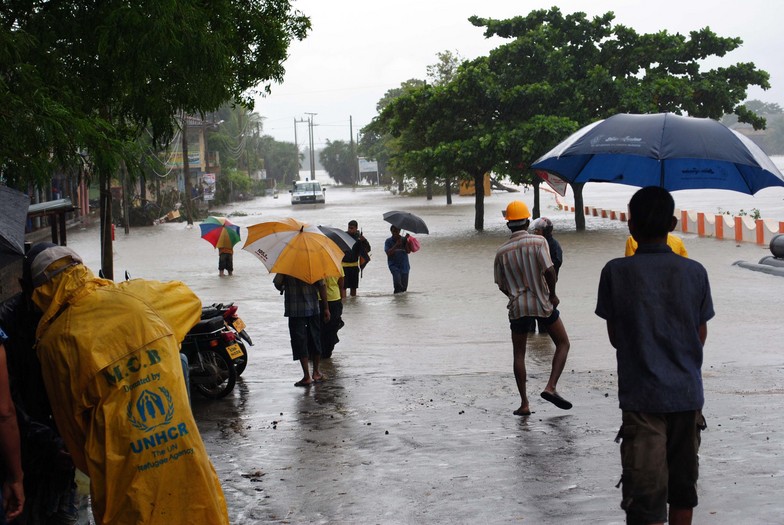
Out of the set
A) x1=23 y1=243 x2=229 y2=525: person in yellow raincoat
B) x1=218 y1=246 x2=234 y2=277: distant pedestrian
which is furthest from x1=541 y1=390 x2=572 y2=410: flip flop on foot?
x1=218 y1=246 x2=234 y2=277: distant pedestrian

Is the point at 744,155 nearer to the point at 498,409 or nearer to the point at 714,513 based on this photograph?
the point at 714,513

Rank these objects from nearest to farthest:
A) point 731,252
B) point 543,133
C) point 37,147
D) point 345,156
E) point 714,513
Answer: point 714,513 < point 37,147 < point 731,252 < point 543,133 < point 345,156

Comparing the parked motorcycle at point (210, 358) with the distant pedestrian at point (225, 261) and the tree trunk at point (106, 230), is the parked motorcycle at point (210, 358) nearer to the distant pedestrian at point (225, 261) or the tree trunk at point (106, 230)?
the tree trunk at point (106, 230)

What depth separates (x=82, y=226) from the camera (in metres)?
45.4

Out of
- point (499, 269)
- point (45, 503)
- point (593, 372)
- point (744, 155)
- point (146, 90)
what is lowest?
point (593, 372)

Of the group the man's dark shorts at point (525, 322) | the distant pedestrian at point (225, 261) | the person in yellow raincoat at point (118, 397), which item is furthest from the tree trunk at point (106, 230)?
the distant pedestrian at point (225, 261)

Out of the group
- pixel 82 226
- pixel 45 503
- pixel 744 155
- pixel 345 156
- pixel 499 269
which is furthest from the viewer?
pixel 345 156

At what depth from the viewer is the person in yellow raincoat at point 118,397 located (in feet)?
13.1

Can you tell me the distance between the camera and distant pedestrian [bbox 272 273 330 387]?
32.9 ft

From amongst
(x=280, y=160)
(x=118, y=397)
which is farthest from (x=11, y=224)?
(x=280, y=160)

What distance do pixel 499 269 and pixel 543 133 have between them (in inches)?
964

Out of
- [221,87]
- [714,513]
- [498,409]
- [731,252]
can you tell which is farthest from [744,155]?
[731,252]

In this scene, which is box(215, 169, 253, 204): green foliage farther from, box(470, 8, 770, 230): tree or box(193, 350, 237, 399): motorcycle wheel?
box(193, 350, 237, 399): motorcycle wheel

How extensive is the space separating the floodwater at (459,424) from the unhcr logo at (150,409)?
78.4 inches
